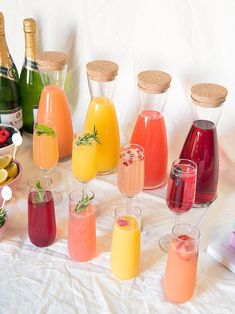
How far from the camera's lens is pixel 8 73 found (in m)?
1.29

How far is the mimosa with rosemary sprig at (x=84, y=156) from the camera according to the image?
0.99 meters

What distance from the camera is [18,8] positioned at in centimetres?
139

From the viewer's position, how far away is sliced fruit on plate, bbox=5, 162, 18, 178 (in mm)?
1094

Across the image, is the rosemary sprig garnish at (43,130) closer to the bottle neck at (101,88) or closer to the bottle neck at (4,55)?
the bottle neck at (101,88)

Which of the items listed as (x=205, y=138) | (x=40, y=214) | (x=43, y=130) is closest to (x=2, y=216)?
(x=40, y=214)

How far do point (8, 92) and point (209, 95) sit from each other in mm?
574

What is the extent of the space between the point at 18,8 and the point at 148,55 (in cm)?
45

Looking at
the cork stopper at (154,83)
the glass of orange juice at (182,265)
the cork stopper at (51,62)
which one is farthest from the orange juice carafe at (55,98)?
the glass of orange juice at (182,265)

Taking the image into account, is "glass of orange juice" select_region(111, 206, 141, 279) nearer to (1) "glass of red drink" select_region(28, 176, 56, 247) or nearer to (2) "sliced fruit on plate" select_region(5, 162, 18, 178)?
(1) "glass of red drink" select_region(28, 176, 56, 247)

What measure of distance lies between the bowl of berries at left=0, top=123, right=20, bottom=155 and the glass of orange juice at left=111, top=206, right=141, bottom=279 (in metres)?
0.41


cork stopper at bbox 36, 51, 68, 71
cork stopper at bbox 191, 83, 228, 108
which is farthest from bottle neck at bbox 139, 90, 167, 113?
cork stopper at bbox 36, 51, 68, 71

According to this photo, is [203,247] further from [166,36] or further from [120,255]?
[166,36]

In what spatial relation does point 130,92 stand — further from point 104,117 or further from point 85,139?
point 85,139

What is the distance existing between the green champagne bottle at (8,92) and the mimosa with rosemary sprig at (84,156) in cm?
32
